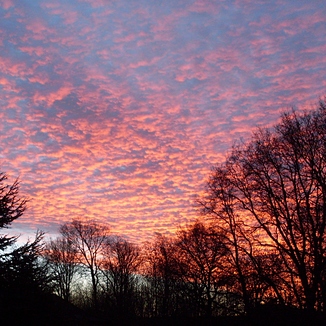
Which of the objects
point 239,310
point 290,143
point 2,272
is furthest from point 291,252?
point 2,272

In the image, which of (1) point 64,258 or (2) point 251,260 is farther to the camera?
(1) point 64,258

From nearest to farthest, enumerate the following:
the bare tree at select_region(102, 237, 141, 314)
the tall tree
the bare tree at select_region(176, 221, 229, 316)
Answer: the bare tree at select_region(176, 221, 229, 316) → the tall tree → the bare tree at select_region(102, 237, 141, 314)

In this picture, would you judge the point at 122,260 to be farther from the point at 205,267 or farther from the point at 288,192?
the point at 288,192

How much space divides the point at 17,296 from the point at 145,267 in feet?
157

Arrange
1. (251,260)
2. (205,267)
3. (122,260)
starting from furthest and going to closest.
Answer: (122,260) → (205,267) → (251,260)

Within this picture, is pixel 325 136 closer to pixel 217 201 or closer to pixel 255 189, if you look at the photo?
A: pixel 255 189

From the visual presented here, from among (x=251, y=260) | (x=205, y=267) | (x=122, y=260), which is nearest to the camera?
(x=251, y=260)

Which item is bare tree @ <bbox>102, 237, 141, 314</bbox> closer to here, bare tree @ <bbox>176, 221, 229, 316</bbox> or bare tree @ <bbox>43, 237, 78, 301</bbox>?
bare tree @ <bbox>43, 237, 78, 301</bbox>

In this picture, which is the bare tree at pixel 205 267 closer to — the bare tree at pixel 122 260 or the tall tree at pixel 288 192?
the tall tree at pixel 288 192

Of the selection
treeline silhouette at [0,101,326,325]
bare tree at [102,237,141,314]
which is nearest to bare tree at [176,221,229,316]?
treeline silhouette at [0,101,326,325]

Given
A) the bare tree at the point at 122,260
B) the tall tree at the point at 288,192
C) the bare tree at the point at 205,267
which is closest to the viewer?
the bare tree at the point at 205,267

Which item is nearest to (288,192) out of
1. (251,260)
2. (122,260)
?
(251,260)

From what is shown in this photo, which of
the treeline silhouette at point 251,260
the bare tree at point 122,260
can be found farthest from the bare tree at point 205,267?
the bare tree at point 122,260

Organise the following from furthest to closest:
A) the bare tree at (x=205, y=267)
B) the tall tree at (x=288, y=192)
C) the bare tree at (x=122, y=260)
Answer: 1. the bare tree at (x=122, y=260)
2. the tall tree at (x=288, y=192)
3. the bare tree at (x=205, y=267)
